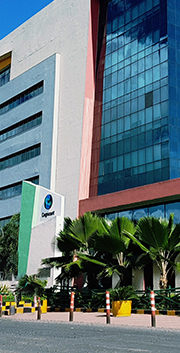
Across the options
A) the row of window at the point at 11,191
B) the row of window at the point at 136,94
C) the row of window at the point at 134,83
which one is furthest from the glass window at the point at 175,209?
the row of window at the point at 11,191

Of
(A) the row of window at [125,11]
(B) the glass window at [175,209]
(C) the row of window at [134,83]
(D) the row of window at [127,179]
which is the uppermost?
(A) the row of window at [125,11]

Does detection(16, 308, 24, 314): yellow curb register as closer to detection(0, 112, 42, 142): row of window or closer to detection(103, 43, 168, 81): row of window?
detection(103, 43, 168, 81): row of window

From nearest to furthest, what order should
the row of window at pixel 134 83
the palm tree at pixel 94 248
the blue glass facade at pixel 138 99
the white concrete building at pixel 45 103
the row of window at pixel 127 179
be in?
1. the palm tree at pixel 94 248
2. the row of window at pixel 127 179
3. the blue glass facade at pixel 138 99
4. the row of window at pixel 134 83
5. the white concrete building at pixel 45 103

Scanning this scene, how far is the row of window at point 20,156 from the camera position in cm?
4812

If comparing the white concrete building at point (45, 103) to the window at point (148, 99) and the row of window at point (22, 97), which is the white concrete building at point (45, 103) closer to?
the row of window at point (22, 97)

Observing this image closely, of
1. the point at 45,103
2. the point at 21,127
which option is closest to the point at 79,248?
the point at 45,103

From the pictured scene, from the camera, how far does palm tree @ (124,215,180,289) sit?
22.6 metres

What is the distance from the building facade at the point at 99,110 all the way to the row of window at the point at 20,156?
138 mm

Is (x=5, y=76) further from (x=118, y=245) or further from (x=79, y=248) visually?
(x=118, y=245)

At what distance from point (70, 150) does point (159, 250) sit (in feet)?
66.6

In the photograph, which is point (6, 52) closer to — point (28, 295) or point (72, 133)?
point (72, 133)

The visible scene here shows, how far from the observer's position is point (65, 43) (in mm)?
46594

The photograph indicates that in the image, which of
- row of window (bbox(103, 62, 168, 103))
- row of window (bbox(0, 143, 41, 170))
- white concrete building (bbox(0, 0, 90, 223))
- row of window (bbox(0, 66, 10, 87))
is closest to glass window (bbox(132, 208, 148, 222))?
white concrete building (bbox(0, 0, 90, 223))

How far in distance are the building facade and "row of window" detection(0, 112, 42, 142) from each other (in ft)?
0.40
